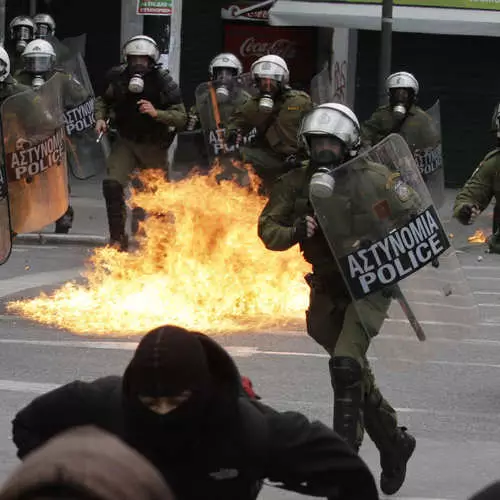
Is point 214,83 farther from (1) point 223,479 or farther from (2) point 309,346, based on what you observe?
(1) point 223,479

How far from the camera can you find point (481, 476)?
7.11m

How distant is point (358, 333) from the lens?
664 cm

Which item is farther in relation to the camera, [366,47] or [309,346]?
[366,47]

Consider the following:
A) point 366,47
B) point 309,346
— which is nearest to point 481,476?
point 309,346

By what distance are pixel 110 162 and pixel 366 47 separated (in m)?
9.88

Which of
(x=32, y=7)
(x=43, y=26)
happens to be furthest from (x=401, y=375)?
(x=32, y=7)

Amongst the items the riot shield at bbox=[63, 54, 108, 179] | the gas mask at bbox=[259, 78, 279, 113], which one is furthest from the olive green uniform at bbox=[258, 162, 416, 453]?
the riot shield at bbox=[63, 54, 108, 179]

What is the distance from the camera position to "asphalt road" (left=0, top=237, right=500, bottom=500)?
7.05 m

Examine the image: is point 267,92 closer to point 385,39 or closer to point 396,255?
point 385,39

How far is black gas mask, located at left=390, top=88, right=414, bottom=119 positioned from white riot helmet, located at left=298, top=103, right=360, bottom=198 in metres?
9.26

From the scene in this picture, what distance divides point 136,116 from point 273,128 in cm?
168

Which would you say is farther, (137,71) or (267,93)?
(137,71)

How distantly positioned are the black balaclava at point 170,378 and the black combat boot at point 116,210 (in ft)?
35.8

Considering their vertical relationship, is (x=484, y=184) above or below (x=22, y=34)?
above
